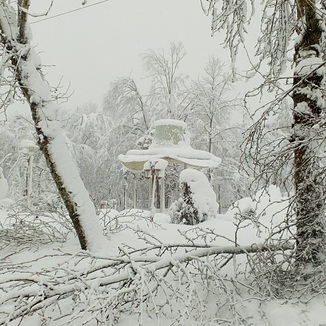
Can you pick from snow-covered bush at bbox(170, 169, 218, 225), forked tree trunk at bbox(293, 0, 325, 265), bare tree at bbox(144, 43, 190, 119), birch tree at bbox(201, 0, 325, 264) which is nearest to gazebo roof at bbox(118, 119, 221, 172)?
snow-covered bush at bbox(170, 169, 218, 225)

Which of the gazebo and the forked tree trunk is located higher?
the forked tree trunk

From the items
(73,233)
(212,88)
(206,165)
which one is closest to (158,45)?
(212,88)

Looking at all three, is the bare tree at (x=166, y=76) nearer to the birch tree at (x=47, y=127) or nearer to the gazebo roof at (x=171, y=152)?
the gazebo roof at (x=171, y=152)

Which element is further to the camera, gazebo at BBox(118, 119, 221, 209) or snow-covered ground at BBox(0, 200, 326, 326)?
gazebo at BBox(118, 119, 221, 209)

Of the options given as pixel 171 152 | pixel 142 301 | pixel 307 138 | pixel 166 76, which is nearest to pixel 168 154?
pixel 171 152

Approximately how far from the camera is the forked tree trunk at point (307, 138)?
340 cm

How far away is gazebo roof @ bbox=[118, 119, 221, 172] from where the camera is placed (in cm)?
1237

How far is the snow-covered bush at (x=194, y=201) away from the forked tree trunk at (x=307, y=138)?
509 centimetres

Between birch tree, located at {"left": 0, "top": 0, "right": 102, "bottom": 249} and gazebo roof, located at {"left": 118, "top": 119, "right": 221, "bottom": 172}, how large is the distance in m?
6.88

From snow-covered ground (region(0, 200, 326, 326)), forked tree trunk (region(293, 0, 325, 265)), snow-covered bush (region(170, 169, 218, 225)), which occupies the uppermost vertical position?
forked tree trunk (region(293, 0, 325, 265))

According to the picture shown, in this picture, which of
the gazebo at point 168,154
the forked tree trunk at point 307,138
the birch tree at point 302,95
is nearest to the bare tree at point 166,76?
the gazebo at point 168,154

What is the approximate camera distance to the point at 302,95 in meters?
3.77

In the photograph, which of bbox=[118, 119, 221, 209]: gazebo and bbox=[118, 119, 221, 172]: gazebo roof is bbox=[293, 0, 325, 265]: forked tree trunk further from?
bbox=[118, 119, 221, 172]: gazebo roof

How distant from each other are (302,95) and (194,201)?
5305mm
